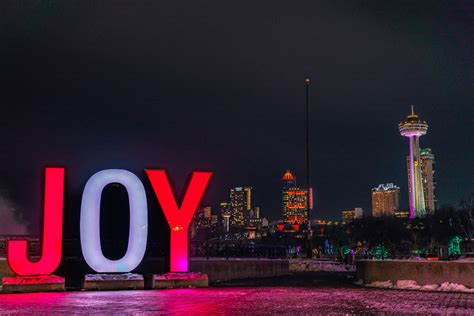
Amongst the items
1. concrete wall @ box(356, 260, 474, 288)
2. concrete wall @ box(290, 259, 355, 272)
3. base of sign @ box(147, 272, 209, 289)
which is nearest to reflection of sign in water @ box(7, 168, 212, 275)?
base of sign @ box(147, 272, 209, 289)

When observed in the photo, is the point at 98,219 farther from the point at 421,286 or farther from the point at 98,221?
the point at 421,286

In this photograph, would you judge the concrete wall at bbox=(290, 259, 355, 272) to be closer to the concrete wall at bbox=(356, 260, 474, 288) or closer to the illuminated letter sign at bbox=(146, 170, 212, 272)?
the concrete wall at bbox=(356, 260, 474, 288)

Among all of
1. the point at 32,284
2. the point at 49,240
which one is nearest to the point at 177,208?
the point at 49,240

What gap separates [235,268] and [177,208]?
6.49 m

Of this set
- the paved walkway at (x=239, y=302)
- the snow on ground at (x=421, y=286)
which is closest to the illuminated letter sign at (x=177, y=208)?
the paved walkway at (x=239, y=302)

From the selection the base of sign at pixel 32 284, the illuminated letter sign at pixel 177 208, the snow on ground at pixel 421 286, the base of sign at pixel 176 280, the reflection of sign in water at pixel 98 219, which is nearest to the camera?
the base of sign at pixel 32 284

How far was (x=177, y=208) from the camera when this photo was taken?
23.5 metres

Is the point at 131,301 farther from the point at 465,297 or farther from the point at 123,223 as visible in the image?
the point at 123,223

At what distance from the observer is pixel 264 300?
1767 cm

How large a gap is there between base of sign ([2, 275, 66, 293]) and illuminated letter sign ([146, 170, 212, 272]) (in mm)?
4486

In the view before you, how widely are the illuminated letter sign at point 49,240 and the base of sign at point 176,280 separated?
3751mm

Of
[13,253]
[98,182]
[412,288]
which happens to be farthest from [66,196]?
[412,288]

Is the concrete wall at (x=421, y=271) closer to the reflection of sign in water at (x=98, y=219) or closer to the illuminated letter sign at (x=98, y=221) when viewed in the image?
the reflection of sign in water at (x=98, y=219)

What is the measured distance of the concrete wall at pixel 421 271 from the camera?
69.4ft
